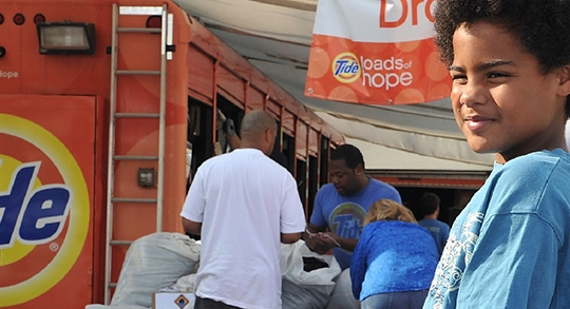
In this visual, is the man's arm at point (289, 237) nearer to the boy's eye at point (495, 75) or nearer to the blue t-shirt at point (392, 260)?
the blue t-shirt at point (392, 260)

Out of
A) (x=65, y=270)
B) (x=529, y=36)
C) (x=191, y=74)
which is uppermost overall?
(x=529, y=36)

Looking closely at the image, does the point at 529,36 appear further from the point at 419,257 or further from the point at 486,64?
the point at 419,257

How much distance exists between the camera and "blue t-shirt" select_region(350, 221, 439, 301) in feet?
13.6

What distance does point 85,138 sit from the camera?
4.88 m

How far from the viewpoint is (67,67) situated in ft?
16.5

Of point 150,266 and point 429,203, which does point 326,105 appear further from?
point 150,266

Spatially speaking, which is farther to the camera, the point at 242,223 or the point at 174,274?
the point at 174,274

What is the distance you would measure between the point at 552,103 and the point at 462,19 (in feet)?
0.69

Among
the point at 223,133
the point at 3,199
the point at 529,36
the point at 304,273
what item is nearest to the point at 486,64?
the point at 529,36

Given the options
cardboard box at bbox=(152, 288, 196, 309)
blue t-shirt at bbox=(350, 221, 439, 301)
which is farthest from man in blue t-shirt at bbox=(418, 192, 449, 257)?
cardboard box at bbox=(152, 288, 196, 309)

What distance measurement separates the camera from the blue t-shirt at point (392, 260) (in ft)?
13.6

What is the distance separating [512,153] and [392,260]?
2819 millimetres

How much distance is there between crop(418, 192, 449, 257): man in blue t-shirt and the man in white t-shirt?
15.0 ft

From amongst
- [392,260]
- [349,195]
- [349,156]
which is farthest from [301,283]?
[349,156]
